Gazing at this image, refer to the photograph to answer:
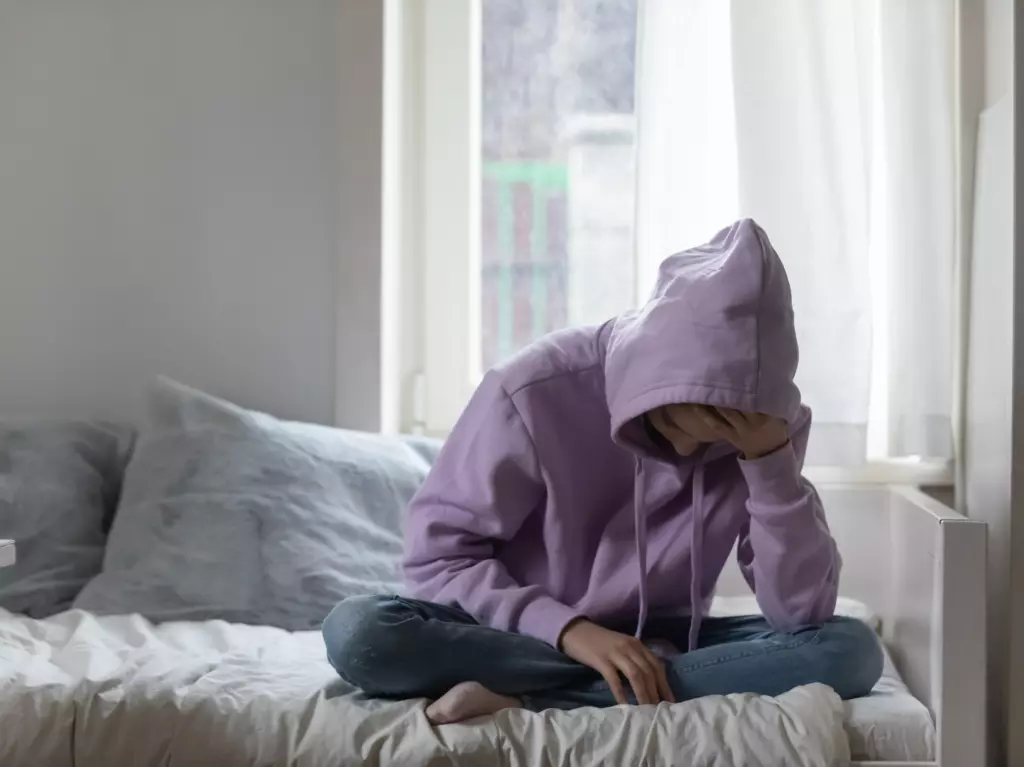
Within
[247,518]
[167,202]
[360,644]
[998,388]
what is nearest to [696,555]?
[360,644]

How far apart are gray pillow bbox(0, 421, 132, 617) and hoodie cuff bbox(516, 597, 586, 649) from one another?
2.28 ft

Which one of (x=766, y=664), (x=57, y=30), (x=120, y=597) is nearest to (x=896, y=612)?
(x=766, y=664)

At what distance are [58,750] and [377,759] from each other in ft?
0.96

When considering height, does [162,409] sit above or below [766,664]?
above

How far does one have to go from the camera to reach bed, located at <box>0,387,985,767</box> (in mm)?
925

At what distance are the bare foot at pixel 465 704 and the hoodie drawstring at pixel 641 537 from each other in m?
0.20

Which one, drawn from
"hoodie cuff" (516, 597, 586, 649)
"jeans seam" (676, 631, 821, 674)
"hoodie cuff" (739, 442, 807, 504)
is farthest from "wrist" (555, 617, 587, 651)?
"hoodie cuff" (739, 442, 807, 504)

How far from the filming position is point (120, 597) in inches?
53.3

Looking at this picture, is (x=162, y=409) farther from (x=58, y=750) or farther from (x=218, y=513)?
(x=58, y=750)

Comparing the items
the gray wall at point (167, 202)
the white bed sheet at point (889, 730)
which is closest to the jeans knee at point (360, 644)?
the white bed sheet at point (889, 730)

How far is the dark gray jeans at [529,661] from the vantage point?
99cm

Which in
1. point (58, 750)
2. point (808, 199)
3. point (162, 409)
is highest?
point (808, 199)

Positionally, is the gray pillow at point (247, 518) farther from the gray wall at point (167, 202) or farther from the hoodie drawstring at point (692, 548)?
the hoodie drawstring at point (692, 548)

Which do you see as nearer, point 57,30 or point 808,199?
point 808,199
